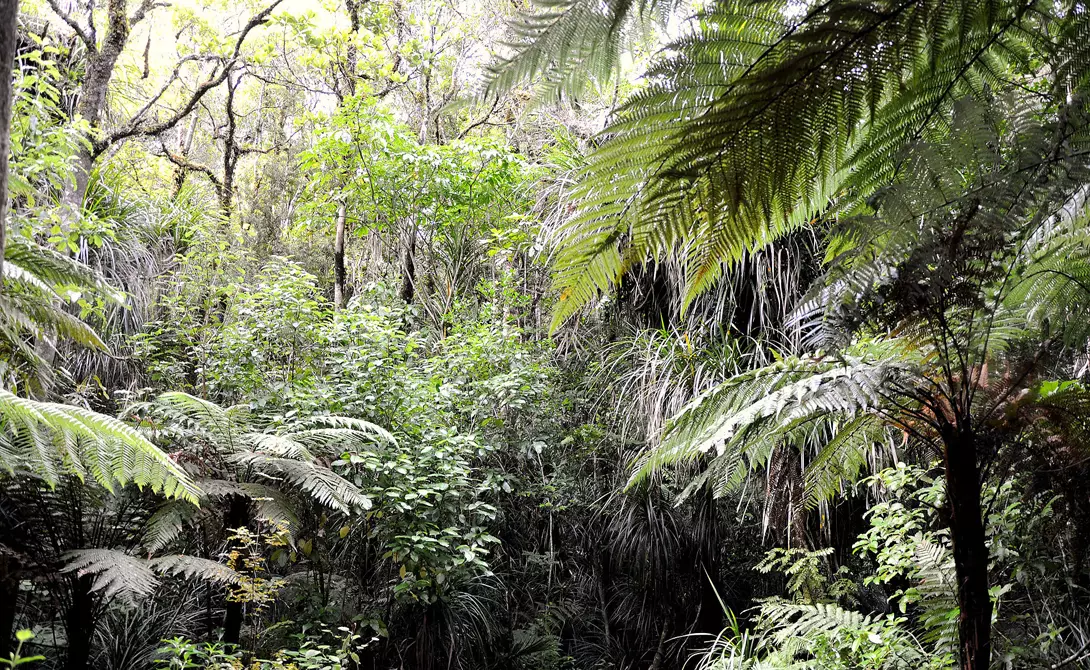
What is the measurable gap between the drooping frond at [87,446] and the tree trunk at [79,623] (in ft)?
2.23

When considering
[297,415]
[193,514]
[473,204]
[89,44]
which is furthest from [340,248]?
[193,514]

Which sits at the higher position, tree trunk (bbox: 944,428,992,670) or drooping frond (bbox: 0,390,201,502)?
drooping frond (bbox: 0,390,201,502)

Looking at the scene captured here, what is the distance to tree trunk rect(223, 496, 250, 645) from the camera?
371 centimetres

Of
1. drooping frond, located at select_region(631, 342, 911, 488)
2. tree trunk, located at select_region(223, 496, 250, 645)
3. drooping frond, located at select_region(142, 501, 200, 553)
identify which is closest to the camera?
drooping frond, located at select_region(631, 342, 911, 488)

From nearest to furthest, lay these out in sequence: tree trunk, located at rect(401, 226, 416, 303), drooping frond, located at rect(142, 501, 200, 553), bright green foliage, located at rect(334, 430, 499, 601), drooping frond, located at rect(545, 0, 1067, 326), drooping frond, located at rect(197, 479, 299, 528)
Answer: drooping frond, located at rect(545, 0, 1067, 326)
drooping frond, located at rect(142, 501, 200, 553)
drooping frond, located at rect(197, 479, 299, 528)
bright green foliage, located at rect(334, 430, 499, 601)
tree trunk, located at rect(401, 226, 416, 303)

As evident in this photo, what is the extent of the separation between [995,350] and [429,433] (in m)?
3.08

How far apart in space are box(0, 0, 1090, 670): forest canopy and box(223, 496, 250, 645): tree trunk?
0.08 ft

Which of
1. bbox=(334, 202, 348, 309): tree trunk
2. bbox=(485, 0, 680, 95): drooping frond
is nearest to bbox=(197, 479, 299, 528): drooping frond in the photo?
bbox=(485, 0, 680, 95): drooping frond

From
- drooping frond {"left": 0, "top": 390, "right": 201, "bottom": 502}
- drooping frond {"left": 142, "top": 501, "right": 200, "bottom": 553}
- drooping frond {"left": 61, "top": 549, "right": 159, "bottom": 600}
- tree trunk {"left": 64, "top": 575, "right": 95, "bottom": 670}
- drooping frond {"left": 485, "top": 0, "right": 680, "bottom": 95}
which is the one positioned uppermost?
drooping frond {"left": 485, "top": 0, "right": 680, "bottom": 95}

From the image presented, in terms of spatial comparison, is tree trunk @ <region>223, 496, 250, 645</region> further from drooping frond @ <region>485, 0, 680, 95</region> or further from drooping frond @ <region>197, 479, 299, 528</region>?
drooping frond @ <region>485, 0, 680, 95</region>

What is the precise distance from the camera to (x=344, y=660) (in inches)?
144

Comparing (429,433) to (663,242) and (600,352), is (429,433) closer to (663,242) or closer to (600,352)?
(600,352)

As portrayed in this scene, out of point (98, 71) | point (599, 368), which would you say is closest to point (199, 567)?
point (599, 368)

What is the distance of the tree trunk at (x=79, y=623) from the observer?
11.8ft
